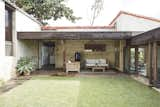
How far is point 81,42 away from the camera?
49.1ft

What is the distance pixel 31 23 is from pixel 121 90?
31.1ft

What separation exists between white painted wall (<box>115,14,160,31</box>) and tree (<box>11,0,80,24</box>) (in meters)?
6.66

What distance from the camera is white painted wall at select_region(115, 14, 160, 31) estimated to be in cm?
1348

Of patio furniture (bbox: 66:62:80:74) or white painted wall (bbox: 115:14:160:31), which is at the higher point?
white painted wall (bbox: 115:14:160:31)

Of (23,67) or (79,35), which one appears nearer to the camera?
(23,67)

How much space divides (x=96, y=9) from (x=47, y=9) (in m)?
11.2

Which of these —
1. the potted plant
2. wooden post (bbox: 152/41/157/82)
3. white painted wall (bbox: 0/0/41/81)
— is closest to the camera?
wooden post (bbox: 152/41/157/82)

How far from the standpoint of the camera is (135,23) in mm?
14039

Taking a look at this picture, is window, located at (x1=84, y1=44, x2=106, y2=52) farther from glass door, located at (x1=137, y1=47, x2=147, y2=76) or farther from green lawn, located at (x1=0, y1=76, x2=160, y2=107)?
green lawn, located at (x1=0, y1=76, x2=160, y2=107)

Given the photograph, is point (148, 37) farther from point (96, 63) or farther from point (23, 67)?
point (23, 67)

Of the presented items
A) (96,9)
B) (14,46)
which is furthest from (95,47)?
(96,9)

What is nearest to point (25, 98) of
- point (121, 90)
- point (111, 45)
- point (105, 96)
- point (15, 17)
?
point (105, 96)

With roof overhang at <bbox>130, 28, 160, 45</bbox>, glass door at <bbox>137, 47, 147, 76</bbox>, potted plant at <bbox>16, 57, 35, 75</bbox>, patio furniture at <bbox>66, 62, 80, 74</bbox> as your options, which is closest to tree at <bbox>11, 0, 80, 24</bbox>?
patio furniture at <bbox>66, 62, 80, 74</bbox>

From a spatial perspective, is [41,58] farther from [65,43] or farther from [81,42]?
[81,42]
